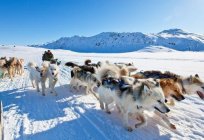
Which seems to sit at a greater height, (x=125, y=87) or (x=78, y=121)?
(x=125, y=87)

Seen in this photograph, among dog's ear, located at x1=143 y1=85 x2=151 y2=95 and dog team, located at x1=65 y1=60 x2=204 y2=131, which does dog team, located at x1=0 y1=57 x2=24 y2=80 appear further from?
dog's ear, located at x1=143 y1=85 x2=151 y2=95

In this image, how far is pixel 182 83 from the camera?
7.41m

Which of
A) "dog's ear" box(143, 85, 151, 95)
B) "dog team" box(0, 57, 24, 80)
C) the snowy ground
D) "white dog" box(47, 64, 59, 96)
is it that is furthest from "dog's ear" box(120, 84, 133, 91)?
"dog team" box(0, 57, 24, 80)

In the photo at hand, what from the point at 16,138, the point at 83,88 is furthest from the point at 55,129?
the point at 83,88

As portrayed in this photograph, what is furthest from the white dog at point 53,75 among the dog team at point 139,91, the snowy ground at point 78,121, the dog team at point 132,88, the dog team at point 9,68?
the dog team at point 9,68

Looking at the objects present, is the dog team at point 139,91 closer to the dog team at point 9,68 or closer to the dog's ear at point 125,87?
the dog's ear at point 125,87

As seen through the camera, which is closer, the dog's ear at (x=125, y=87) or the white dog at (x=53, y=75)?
the dog's ear at (x=125, y=87)

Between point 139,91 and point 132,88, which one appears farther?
point 132,88

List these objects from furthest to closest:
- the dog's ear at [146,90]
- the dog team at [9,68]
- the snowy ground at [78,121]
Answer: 1. the dog team at [9,68]
2. the snowy ground at [78,121]
3. the dog's ear at [146,90]

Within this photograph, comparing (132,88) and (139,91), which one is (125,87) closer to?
(132,88)

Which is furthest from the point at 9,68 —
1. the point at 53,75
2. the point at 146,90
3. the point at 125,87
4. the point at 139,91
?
the point at 146,90

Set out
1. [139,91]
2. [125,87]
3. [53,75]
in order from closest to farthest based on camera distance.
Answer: [139,91], [125,87], [53,75]

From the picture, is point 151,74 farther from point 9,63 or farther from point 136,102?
point 9,63

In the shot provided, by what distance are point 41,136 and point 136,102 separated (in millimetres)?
2124
